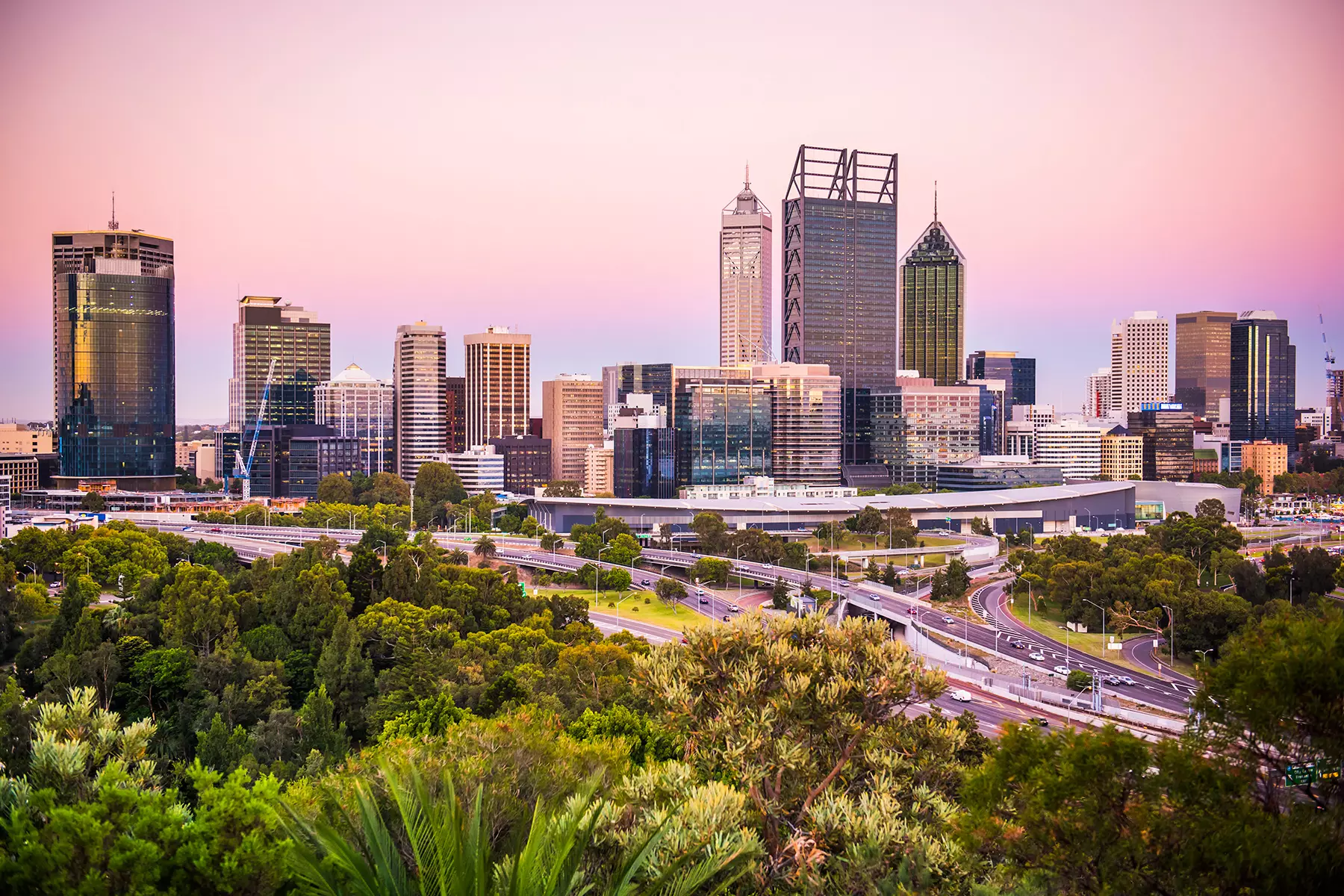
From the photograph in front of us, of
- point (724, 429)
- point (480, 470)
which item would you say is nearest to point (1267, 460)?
point (724, 429)

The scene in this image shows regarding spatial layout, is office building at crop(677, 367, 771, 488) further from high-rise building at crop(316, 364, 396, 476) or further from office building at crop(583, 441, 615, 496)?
high-rise building at crop(316, 364, 396, 476)

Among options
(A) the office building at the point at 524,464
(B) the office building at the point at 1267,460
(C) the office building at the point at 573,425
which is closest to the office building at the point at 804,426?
(A) the office building at the point at 524,464

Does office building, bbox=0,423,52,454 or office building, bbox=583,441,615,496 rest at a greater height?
office building, bbox=0,423,52,454

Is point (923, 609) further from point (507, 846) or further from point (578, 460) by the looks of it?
point (578, 460)

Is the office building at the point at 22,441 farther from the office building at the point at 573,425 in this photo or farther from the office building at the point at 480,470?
the office building at the point at 573,425

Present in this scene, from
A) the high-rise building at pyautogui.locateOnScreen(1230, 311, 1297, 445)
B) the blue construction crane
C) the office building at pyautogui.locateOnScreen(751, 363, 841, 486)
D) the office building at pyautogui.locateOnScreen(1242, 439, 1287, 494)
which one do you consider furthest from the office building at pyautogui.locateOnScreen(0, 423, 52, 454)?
the high-rise building at pyautogui.locateOnScreen(1230, 311, 1297, 445)

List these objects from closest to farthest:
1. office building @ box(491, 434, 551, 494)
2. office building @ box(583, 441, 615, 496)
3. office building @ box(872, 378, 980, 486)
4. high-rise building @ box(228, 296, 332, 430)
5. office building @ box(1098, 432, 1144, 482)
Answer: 1. office building @ box(491, 434, 551, 494)
2. office building @ box(872, 378, 980, 486)
3. office building @ box(583, 441, 615, 496)
4. office building @ box(1098, 432, 1144, 482)
5. high-rise building @ box(228, 296, 332, 430)
